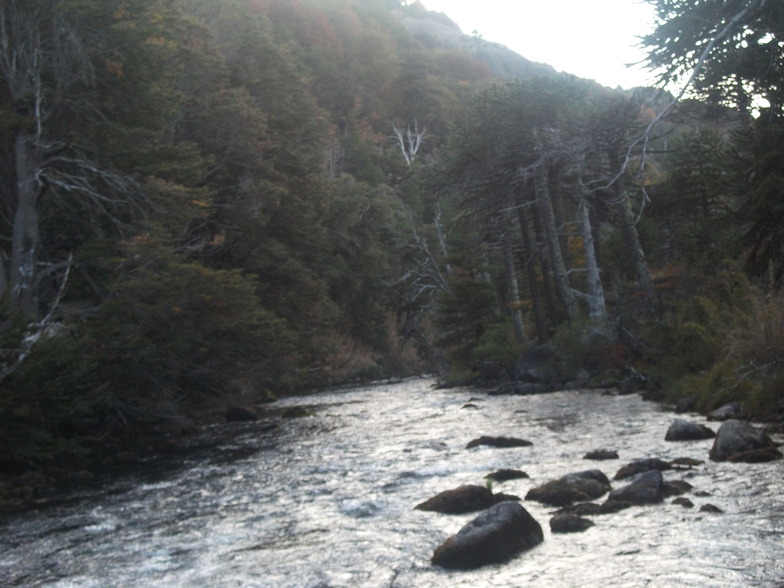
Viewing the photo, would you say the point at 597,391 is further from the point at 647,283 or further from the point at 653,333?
the point at 647,283

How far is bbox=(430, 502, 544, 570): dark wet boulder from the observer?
673 centimetres

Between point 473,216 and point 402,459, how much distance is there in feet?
75.6

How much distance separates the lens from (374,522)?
8.62 meters

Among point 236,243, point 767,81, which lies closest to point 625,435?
point 767,81

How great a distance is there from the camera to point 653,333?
75.4 feet

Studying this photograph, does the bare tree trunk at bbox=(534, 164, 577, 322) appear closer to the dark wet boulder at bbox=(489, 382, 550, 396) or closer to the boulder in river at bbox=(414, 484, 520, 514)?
the dark wet boulder at bbox=(489, 382, 550, 396)

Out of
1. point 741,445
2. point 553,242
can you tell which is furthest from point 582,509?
point 553,242

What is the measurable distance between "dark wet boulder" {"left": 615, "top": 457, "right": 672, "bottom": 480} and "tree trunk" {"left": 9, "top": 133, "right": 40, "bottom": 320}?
1246 cm

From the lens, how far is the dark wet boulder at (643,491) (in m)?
8.08

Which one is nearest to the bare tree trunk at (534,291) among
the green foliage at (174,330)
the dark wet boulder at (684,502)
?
the green foliage at (174,330)

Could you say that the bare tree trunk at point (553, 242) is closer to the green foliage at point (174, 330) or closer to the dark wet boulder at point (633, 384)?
the dark wet boulder at point (633, 384)

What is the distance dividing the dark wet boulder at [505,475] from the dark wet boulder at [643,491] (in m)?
1.95

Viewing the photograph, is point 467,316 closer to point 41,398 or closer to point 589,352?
point 589,352

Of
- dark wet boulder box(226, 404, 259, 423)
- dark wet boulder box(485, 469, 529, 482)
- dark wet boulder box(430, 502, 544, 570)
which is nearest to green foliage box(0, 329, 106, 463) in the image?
dark wet boulder box(485, 469, 529, 482)
